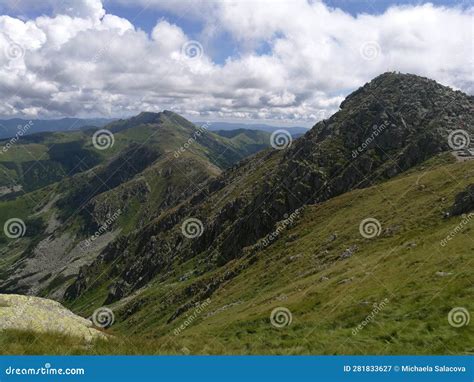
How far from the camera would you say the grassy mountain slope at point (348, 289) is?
16.2 meters

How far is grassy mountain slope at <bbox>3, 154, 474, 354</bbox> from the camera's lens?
53.3 ft

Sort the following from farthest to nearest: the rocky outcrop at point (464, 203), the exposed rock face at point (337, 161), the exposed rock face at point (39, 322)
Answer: the exposed rock face at point (337, 161), the rocky outcrop at point (464, 203), the exposed rock face at point (39, 322)

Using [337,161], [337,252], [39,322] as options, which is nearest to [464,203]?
[337,252]

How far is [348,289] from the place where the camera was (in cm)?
3312

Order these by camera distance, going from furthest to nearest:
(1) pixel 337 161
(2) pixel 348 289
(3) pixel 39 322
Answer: (1) pixel 337 161 < (2) pixel 348 289 < (3) pixel 39 322

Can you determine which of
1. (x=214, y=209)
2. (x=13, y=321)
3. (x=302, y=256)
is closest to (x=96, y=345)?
(x=13, y=321)

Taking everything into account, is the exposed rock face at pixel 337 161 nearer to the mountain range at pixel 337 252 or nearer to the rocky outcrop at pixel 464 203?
the mountain range at pixel 337 252

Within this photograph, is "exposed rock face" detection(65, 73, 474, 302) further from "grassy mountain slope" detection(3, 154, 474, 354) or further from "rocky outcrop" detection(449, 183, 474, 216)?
"rocky outcrop" detection(449, 183, 474, 216)

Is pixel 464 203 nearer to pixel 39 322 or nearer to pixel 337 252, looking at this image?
pixel 337 252

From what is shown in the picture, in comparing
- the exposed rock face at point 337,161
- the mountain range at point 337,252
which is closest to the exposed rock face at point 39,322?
the mountain range at point 337,252

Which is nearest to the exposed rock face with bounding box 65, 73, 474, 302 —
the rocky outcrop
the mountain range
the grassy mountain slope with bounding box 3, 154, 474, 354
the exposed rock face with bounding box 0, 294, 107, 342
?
the mountain range

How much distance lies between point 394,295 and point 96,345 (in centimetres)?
2060

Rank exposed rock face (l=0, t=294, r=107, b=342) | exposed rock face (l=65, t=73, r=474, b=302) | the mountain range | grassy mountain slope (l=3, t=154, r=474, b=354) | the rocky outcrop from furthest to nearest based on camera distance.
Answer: exposed rock face (l=65, t=73, r=474, b=302), the rocky outcrop, the mountain range, grassy mountain slope (l=3, t=154, r=474, b=354), exposed rock face (l=0, t=294, r=107, b=342)

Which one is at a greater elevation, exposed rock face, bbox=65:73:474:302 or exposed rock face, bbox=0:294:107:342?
exposed rock face, bbox=65:73:474:302
